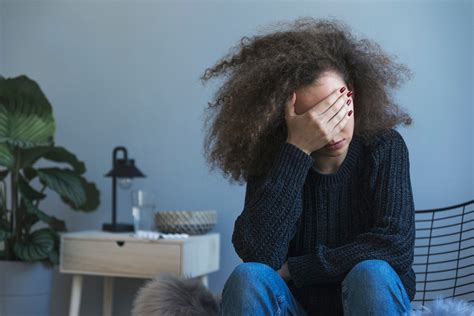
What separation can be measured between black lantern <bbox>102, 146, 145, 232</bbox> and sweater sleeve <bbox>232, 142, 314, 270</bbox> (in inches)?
37.0

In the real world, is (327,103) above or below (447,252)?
above

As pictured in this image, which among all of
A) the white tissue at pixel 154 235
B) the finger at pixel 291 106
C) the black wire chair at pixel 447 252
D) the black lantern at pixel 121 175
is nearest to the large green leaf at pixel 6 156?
the black lantern at pixel 121 175

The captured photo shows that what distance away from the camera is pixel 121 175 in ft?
6.57

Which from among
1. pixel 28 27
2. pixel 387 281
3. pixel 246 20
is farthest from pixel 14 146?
pixel 387 281

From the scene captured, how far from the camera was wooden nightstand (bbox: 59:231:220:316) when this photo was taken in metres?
1.80

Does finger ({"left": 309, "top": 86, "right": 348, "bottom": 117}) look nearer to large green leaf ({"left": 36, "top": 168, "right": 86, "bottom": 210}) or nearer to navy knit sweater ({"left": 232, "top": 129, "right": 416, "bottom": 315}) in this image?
navy knit sweater ({"left": 232, "top": 129, "right": 416, "bottom": 315})

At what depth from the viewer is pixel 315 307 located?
3.84 ft

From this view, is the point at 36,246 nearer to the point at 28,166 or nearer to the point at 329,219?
the point at 28,166

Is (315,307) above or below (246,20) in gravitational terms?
below

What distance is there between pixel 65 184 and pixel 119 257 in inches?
12.8

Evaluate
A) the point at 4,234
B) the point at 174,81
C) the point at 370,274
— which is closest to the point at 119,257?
the point at 4,234

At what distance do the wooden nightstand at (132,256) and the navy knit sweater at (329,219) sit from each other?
63 cm

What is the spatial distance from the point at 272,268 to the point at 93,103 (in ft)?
Answer: 4.61

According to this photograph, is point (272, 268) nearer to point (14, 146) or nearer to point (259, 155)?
point (259, 155)
